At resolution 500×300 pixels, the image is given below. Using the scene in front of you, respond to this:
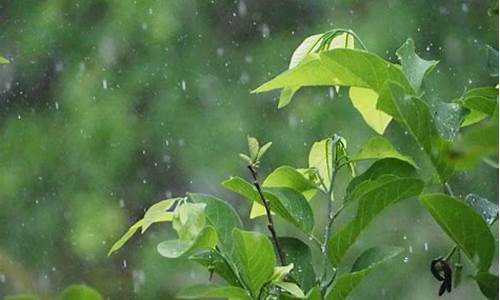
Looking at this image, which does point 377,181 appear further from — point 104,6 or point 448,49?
point 104,6

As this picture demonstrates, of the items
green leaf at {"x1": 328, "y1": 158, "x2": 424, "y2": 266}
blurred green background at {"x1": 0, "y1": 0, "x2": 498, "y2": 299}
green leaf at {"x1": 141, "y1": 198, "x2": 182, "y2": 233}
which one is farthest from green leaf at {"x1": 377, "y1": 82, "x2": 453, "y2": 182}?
blurred green background at {"x1": 0, "y1": 0, "x2": 498, "y2": 299}

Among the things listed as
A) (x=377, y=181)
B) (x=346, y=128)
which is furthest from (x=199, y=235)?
(x=346, y=128)

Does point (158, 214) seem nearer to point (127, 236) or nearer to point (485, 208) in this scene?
point (127, 236)

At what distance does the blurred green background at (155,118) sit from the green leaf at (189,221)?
1986mm

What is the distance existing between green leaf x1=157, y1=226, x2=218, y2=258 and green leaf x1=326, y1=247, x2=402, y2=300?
0.05 meters

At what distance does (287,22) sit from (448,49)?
1.33 ft

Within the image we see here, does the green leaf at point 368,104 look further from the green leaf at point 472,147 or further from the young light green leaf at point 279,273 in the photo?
the green leaf at point 472,147

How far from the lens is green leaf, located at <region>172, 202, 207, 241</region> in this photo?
1.36 ft

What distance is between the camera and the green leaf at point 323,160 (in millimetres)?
504

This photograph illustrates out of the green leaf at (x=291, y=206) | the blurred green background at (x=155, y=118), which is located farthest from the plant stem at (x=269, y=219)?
the blurred green background at (x=155, y=118)

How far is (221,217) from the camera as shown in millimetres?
441

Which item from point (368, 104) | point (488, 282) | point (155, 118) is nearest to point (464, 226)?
point (488, 282)

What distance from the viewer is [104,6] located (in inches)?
107

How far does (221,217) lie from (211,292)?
62 millimetres
